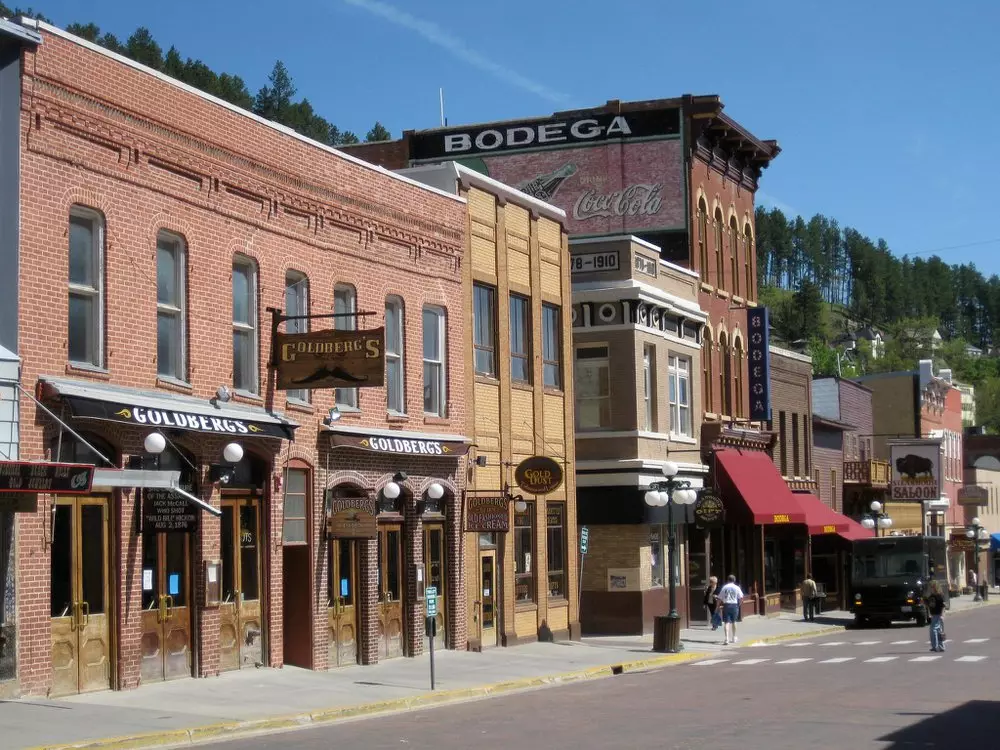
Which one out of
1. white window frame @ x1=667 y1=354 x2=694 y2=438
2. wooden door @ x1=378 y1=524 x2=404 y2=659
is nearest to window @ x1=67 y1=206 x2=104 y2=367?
wooden door @ x1=378 y1=524 x2=404 y2=659

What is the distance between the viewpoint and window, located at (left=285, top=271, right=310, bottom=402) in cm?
2562

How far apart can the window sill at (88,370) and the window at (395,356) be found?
27.2 ft

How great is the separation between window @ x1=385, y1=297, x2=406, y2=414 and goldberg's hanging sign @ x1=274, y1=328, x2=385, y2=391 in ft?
13.9

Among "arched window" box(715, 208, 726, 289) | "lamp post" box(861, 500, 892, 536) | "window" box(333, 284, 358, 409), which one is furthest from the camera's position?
"lamp post" box(861, 500, 892, 536)

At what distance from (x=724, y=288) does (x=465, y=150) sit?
29.2 ft

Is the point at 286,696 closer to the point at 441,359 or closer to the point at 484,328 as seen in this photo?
the point at 441,359

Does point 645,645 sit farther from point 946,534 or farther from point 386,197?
point 946,534

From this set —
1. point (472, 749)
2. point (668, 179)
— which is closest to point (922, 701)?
point (472, 749)

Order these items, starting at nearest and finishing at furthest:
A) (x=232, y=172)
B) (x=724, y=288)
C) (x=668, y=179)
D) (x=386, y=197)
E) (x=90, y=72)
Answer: (x=90, y=72), (x=232, y=172), (x=386, y=197), (x=668, y=179), (x=724, y=288)


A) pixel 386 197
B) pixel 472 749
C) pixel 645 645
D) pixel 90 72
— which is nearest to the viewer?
pixel 472 749

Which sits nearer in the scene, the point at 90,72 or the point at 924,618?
the point at 90,72

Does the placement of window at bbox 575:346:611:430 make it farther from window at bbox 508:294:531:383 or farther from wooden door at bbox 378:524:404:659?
wooden door at bbox 378:524:404:659

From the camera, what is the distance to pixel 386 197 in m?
28.4

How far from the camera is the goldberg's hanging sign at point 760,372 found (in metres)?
46.9
